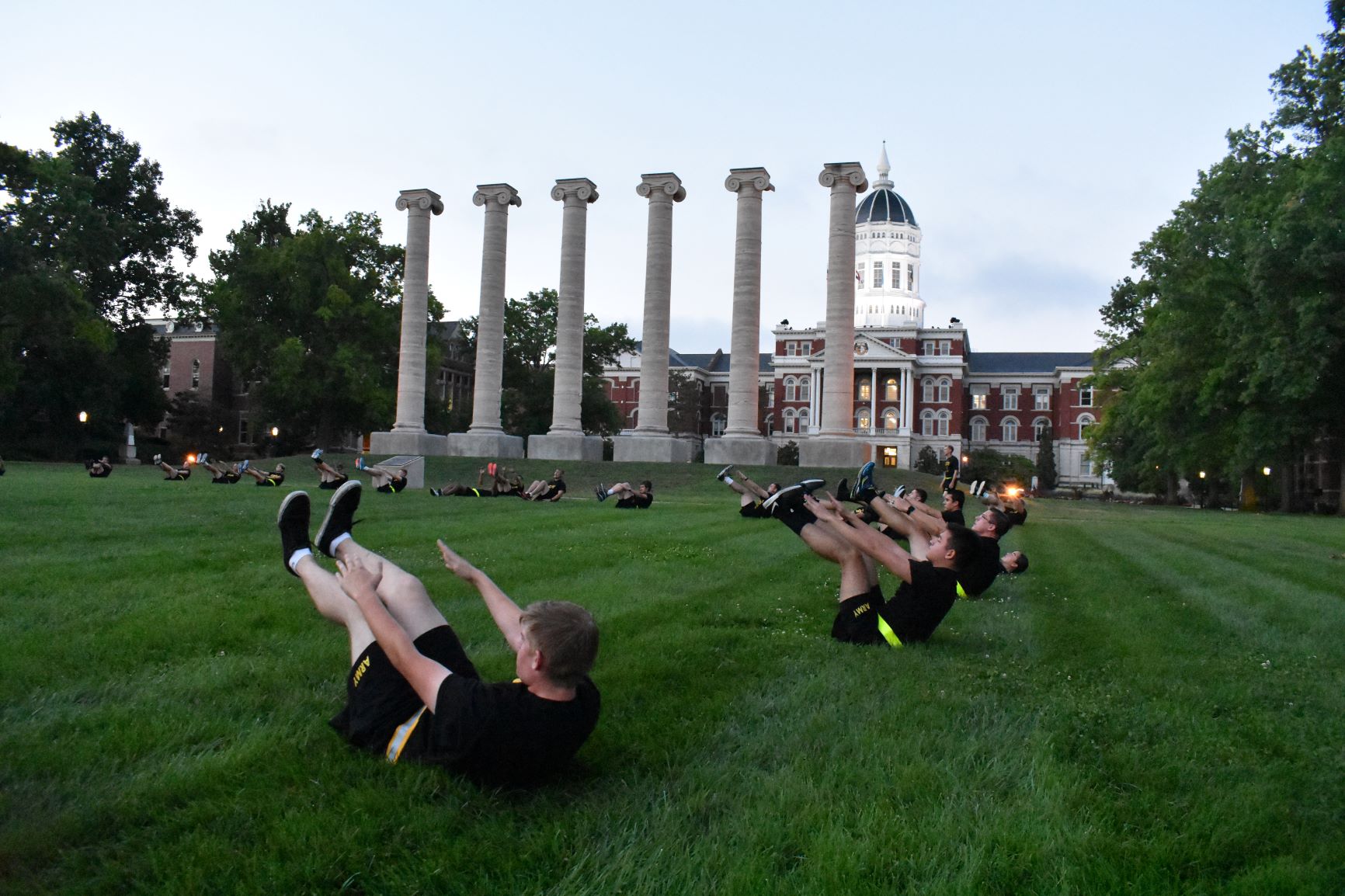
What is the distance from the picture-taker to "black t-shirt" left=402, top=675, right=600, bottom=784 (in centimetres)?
421

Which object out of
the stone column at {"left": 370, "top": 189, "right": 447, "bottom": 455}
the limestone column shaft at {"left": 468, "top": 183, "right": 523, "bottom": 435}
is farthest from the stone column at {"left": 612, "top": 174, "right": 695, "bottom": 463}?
the stone column at {"left": 370, "top": 189, "right": 447, "bottom": 455}

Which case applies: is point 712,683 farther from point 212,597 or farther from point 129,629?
point 212,597

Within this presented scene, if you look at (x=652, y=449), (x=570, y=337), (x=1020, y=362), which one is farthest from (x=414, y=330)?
(x=1020, y=362)

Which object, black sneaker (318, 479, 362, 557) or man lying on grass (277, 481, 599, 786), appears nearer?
man lying on grass (277, 481, 599, 786)

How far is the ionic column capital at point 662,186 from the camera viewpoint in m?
52.2

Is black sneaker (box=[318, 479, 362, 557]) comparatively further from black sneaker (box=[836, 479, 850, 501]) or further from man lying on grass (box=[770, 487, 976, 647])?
black sneaker (box=[836, 479, 850, 501])

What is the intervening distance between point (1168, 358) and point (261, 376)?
2078 inches

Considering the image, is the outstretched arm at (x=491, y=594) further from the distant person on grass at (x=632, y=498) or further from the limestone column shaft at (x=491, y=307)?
the limestone column shaft at (x=491, y=307)

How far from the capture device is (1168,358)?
45531mm

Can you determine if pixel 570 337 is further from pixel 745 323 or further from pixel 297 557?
pixel 297 557

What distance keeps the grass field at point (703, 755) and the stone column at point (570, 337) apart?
1700 inches

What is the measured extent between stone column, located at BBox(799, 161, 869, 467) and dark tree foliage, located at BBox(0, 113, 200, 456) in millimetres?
33779

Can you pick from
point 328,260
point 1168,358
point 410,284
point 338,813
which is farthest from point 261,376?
point 338,813

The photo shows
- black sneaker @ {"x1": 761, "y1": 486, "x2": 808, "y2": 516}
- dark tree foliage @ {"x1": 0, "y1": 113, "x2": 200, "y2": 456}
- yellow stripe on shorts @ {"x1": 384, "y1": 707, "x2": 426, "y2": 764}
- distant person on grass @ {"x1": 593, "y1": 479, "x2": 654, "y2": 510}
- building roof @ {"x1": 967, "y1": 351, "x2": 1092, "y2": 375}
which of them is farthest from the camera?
building roof @ {"x1": 967, "y1": 351, "x2": 1092, "y2": 375}
